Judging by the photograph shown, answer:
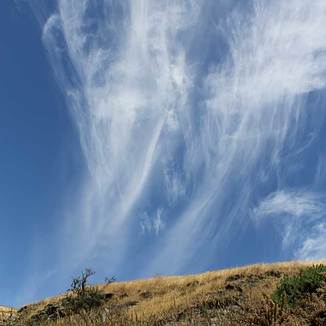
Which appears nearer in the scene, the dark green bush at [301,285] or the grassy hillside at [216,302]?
the grassy hillside at [216,302]

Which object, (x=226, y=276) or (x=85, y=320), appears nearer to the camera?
(x=85, y=320)

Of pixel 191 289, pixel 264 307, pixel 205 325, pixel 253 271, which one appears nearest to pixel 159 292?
pixel 191 289

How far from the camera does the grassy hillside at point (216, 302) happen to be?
10461 millimetres

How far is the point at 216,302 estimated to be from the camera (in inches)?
774

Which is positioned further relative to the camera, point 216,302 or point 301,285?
point 216,302

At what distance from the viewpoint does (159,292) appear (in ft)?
108

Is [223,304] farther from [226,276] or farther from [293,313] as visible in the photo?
[226,276]

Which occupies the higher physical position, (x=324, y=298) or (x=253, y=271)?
(x=253, y=271)

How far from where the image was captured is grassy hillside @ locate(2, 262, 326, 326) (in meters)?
10.5

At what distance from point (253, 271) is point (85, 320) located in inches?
846

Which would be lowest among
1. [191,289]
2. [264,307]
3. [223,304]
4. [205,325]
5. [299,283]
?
[264,307]

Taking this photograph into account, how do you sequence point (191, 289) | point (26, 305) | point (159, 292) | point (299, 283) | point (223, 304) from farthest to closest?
point (26, 305) < point (159, 292) < point (191, 289) < point (223, 304) < point (299, 283)

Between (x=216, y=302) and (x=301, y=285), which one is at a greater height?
(x=216, y=302)

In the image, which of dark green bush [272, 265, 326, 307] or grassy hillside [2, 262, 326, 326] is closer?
grassy hillside [2, 262, 326, 326]
